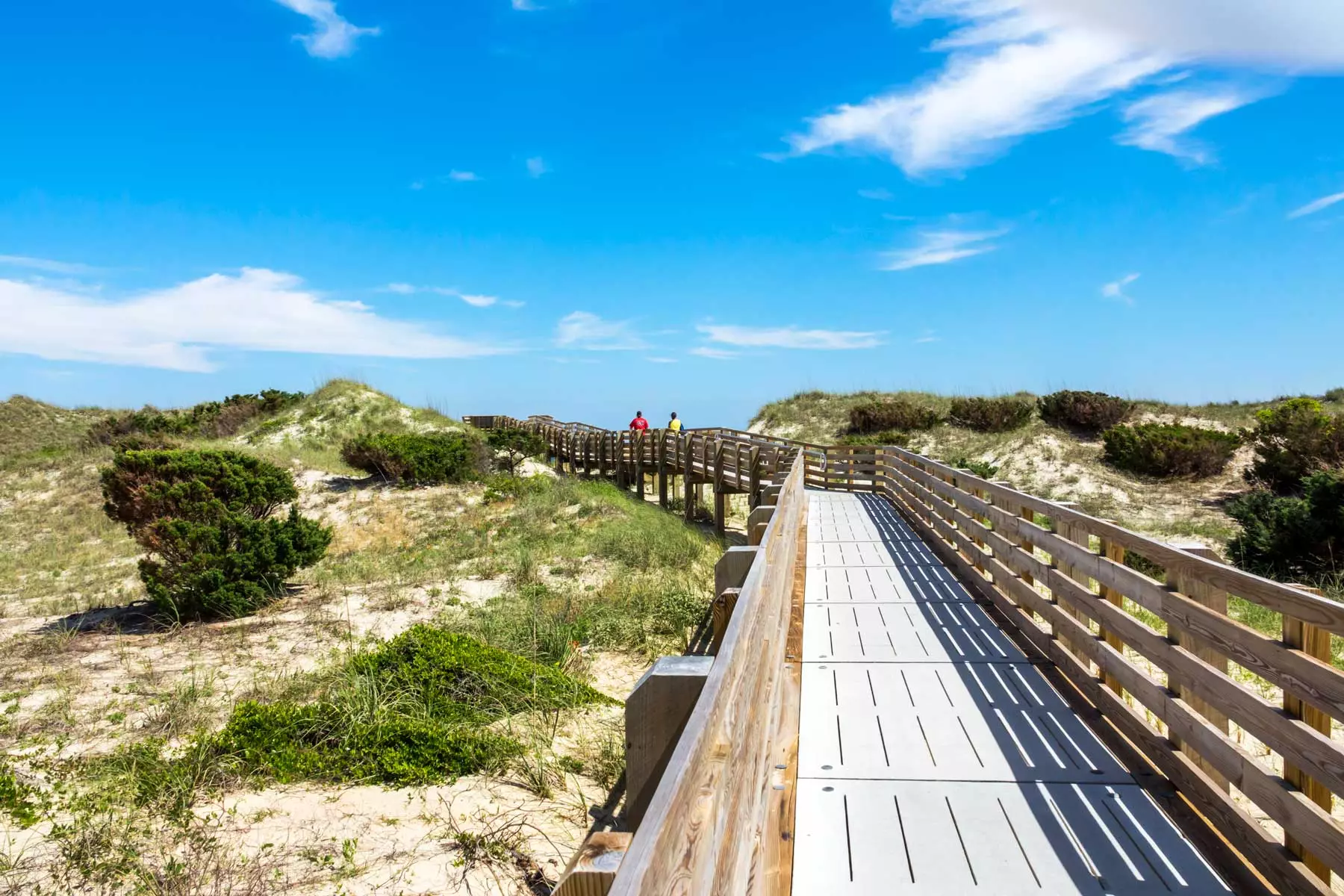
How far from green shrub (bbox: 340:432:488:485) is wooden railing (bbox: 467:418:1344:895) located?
1821 cm

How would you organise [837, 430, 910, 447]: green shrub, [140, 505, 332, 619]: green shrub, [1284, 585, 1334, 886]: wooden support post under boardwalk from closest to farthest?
[1284, 585, 1334, 886]: wooden support post under boardwalk
[140, 505, 332, 619]: green shrub
[837, 430, 910, 447]: green shrub

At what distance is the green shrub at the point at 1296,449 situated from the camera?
Result: 66.1 feet

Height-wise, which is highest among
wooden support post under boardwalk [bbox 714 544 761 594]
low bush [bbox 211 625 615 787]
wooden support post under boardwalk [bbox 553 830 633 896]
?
wooden support post under boardwalk [bbox 714 544 761 594]

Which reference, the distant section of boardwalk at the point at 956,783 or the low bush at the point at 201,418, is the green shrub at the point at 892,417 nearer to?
the low bush at the point at 201,418

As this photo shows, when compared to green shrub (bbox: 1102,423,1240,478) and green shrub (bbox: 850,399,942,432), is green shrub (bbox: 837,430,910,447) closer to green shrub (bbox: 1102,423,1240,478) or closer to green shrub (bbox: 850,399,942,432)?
green shrub (bbox: 850,399,942,432)

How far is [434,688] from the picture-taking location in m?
7.26

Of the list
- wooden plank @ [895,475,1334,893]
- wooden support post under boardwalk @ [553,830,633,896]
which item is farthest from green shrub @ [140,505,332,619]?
wooden support post under boardwalk @ [553,830,633,896]

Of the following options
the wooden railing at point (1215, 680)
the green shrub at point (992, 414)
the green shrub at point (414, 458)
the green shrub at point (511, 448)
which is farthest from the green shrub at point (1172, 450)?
the wooden railing at point (1215, 680)

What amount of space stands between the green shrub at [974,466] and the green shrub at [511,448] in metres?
13.8

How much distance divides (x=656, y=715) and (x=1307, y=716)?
8.96 feet

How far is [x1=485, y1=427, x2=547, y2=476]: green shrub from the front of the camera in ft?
90.5

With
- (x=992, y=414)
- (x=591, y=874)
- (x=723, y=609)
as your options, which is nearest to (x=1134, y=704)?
(x=723, y=609)

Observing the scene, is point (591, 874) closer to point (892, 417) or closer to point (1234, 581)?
point (1234, 581)

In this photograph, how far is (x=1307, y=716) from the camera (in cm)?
327
